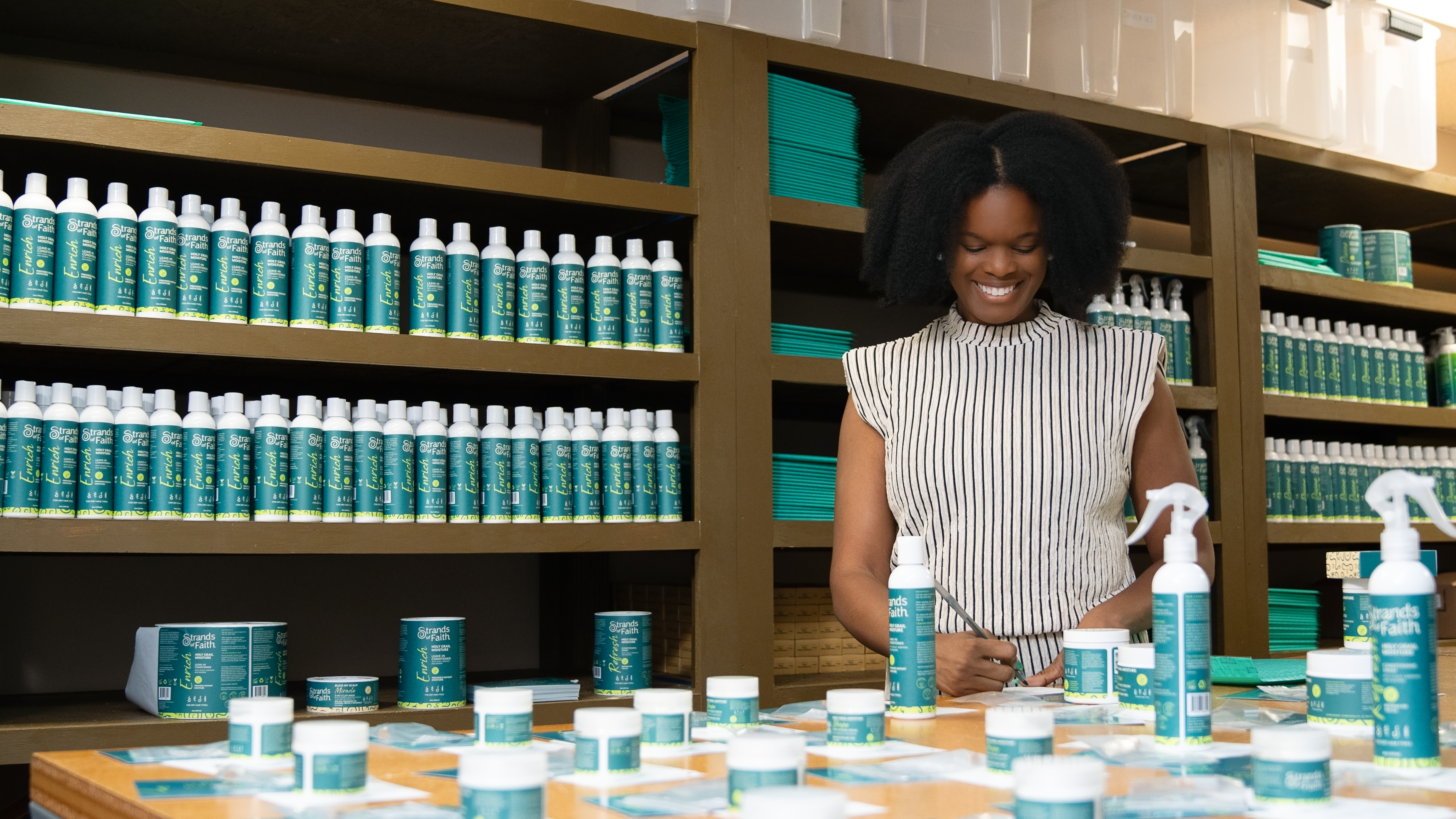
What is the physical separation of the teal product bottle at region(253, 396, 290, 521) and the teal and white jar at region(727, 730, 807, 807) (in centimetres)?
149

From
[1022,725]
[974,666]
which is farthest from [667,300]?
[1022,725]

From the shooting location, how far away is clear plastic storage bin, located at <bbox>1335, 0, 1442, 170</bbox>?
3445mm

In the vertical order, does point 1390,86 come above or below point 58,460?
above

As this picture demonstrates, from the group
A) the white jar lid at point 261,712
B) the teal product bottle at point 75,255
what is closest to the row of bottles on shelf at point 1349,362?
the teal product bottle at point 75,255

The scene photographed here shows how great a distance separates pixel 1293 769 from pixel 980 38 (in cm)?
233

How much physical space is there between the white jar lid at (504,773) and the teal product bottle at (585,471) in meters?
1.62

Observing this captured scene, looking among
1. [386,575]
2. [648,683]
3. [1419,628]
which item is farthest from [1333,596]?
[1419,628]

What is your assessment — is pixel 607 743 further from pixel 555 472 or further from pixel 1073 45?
A: pixel 1073 45

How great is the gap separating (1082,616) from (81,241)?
1.56 m

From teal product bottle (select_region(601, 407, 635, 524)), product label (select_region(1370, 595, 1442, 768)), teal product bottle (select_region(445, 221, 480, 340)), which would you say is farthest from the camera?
teal product bottle (select_region(601, 407, 635, 524))

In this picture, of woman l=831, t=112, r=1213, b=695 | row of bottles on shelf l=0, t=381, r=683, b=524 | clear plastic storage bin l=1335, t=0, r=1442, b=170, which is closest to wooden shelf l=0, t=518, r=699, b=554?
row of bottles on shelf l=0, t=381, r=683, b=524

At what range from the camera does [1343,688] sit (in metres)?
1.16

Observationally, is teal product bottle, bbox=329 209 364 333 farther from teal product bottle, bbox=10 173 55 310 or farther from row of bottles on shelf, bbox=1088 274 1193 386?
row of bottles on shelf, bbox=1088 274 1193 386

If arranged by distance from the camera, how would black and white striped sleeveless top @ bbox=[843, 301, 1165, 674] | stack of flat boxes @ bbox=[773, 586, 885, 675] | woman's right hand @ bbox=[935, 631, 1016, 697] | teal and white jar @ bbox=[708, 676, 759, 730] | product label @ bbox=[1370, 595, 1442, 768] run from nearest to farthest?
product label @ bbox=[1370, 595, 1442, 768]
teal and white jar @ bbox=[708, 676, 759, 730]
woman's right hand @ bbox=[935, 631, 1016, 697]
black and white striped sleeveless top @ bbox=[843, 301, 1165, 674]
stack of flat boxes @ bbox=[773, 586, 885, 675]
